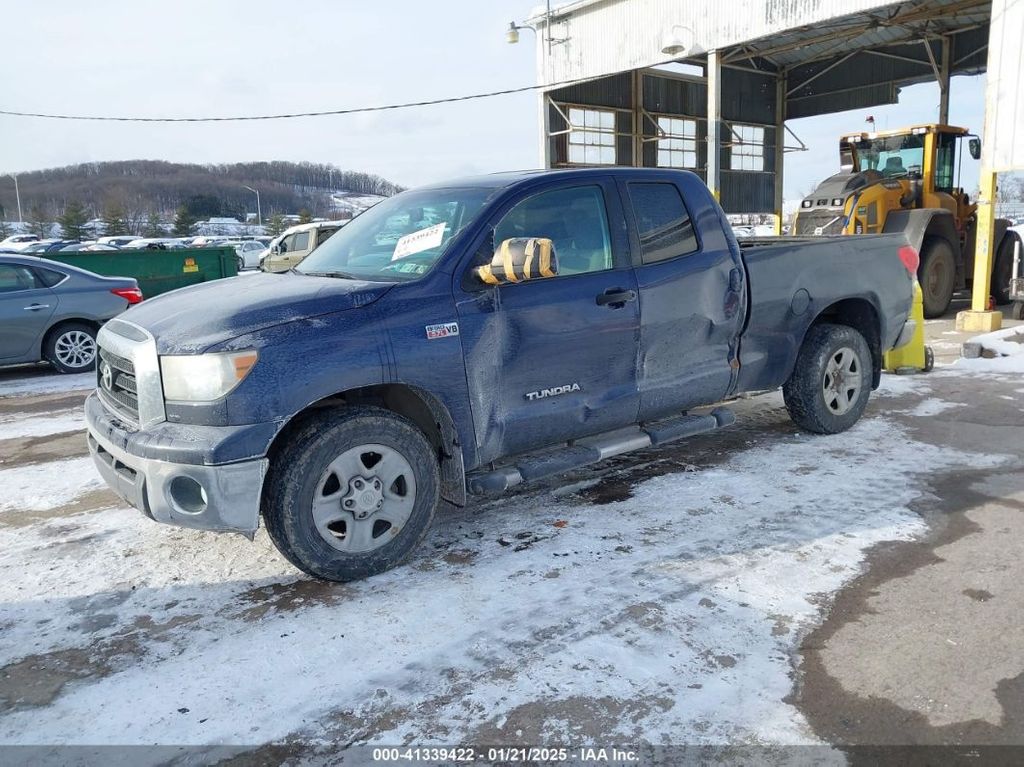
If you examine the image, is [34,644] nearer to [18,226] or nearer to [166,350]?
[166,350]

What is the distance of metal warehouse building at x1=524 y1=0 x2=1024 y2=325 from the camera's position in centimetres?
1309

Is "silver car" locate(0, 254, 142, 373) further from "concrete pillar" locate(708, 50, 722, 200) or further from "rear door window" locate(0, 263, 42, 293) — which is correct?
"concrete pillar" locate(708, 50, 722, 200)

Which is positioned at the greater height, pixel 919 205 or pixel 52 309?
pixel 919 205

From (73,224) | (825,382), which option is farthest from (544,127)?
A: (73,224)

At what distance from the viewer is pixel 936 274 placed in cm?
1262

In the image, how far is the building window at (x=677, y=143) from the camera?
25.2 meters

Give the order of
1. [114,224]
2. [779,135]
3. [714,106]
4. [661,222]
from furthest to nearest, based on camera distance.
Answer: [114,224] → [779,135] → [714,106] → [661,222]

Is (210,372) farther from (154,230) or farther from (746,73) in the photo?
(154,230)

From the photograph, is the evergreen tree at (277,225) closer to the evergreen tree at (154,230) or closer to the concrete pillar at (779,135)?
the evergreen tree at (154,230)

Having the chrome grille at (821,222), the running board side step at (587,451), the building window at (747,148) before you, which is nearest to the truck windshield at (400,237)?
the running board side step at (587,451)

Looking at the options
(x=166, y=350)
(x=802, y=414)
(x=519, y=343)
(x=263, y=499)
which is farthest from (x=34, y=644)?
(x=802, y=414)

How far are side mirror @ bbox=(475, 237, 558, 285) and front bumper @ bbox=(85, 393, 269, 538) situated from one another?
136 centimetres

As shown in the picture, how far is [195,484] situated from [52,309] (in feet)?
24.1

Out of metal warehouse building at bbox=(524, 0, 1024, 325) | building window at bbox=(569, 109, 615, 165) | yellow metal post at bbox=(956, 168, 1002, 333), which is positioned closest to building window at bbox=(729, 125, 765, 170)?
metal warehouse building at bbox=(524, 0, 1024, 325)
